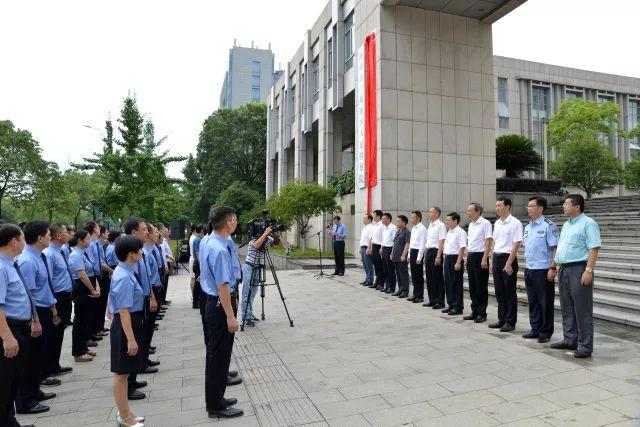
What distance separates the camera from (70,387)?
4445mm

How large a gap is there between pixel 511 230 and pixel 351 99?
16040 millimetres

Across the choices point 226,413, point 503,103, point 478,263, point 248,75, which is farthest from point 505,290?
point 248,75

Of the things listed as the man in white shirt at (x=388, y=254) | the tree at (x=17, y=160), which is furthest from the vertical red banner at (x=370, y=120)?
the tree at (x=17, y=160)

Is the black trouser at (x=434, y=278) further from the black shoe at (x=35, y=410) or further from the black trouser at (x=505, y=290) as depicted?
the black shoe at (x=35, y=410)

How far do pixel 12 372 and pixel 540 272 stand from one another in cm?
580

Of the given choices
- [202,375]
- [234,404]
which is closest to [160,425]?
[234,404]

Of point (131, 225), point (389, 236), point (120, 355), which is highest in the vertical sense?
point (131, 225)

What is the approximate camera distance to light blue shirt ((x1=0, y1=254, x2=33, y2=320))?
3.32m

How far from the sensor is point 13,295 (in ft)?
11.1

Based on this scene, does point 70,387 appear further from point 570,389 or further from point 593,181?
point 593,181

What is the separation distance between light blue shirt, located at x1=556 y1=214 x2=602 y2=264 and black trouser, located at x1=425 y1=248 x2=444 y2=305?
298 centimetres

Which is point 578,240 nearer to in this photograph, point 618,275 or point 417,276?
point 618,275

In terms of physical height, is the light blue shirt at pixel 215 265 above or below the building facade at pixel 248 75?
below

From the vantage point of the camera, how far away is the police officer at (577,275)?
480 centimetres
